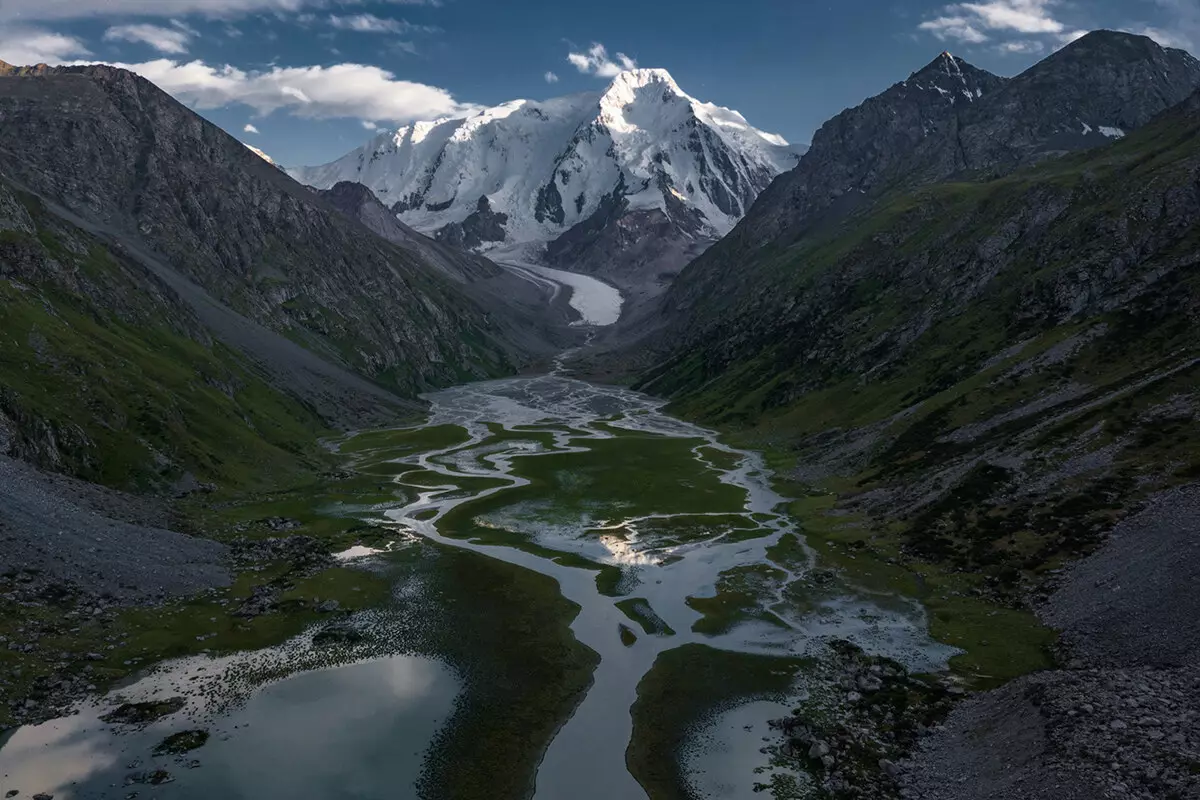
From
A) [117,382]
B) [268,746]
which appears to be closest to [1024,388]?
[268,746]

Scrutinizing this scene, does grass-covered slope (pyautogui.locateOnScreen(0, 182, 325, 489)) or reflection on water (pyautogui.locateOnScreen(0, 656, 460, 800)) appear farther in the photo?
grass-covered slope (pyautogui.locateOnScreen(0, 182, 325, 489))

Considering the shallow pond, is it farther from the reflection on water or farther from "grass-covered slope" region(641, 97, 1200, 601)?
"grass-covered slope" region(641, 97, 1200, 601)

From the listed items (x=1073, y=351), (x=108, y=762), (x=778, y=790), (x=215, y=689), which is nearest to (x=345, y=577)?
(x=215, y=689)

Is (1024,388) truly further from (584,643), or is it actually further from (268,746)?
(268,746)

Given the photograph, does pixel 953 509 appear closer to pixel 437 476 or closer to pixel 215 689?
pixel 215 689

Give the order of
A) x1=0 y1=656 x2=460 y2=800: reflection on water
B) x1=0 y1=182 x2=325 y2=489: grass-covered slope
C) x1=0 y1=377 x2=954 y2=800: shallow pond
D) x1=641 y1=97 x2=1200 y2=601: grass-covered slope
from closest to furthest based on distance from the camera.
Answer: x1=0 y1=656 x2=460 y2=800: reflection on water → x1=0 y1=377 x2=954 y2=800: shallow pond → x1=641 y1=97 x2=1200 y2=601: grass-covered slope → x1=0 y1=182 x2=325 y2=489: grass-covered slope

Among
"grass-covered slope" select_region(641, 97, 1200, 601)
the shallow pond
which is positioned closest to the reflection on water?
the shallow pond
